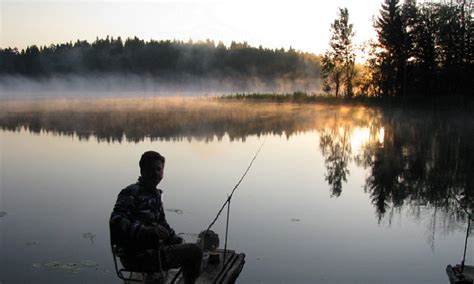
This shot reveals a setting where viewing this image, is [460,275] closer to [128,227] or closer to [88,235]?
[128,227]

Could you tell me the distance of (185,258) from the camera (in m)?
4.80

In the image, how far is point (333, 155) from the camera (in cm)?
1830

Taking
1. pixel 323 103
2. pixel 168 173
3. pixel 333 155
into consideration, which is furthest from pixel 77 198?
pixel 323 103

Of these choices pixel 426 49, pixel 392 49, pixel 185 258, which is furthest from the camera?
pixel 392 49

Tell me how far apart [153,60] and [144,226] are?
5252 inches

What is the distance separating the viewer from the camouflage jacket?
417 cm

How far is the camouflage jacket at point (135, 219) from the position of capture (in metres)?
4.17

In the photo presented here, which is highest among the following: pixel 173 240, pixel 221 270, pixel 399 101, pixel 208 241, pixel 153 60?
pixel 153 60

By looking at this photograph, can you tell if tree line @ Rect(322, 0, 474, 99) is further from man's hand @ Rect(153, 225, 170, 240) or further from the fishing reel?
man's hand @ Rect(153, 225, 170, 240)

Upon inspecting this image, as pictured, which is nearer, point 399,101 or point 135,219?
point 135,219

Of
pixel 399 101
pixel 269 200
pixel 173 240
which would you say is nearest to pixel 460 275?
pixel 173 240

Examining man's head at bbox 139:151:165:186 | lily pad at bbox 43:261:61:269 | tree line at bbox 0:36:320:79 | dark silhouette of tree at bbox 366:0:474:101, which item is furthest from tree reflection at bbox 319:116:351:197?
tree line at bbox 0:36:320:79

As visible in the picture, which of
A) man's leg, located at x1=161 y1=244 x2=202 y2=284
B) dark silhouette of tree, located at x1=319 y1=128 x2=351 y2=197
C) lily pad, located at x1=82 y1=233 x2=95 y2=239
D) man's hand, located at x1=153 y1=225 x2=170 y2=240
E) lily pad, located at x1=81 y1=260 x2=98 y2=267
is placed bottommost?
lily pad, located at x1=81 y1=260 x2=98 y2=267

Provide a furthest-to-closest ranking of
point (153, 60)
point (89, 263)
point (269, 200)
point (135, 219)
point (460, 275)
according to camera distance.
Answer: point (153, 60), point (269, 200), point (89, 263), point (460, 275), point (135, 219)
